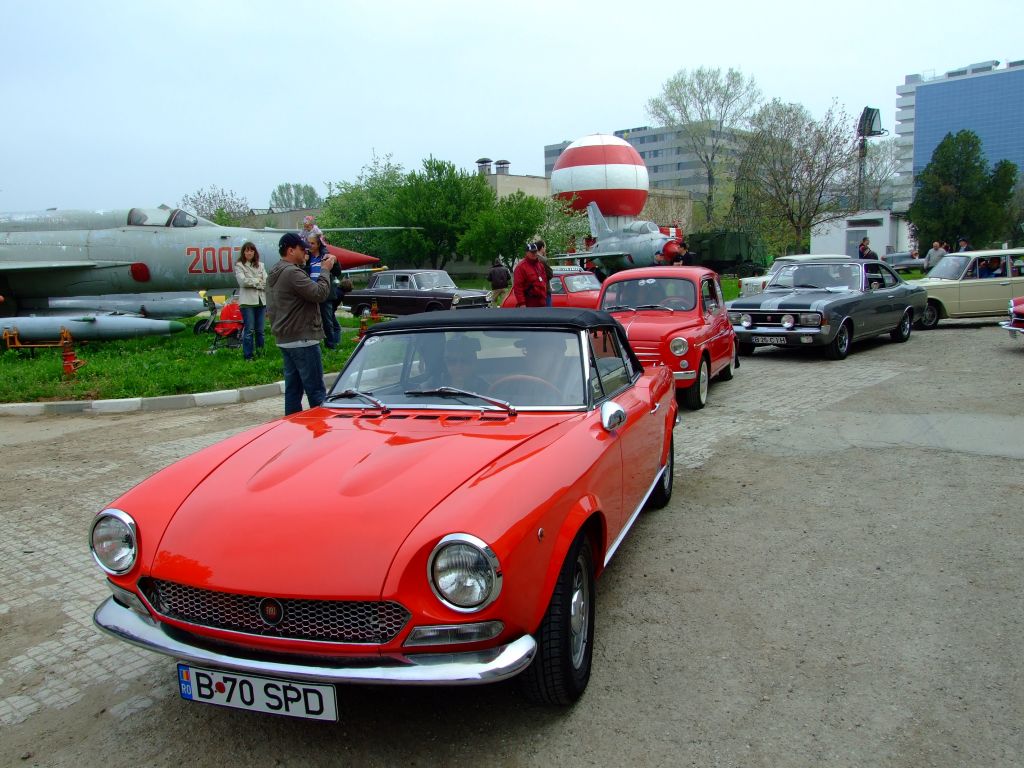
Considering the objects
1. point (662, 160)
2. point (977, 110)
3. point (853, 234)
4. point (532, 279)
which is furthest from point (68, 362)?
point (977, 110)

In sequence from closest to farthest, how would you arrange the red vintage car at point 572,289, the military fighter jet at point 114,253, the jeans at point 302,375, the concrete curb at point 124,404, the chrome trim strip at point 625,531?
the chrome trim strip at point 625,531 < the jeans at point 302,375 < the concrete curb at point 124,404 < the military fighter jet at point 114,253 < the red vintage car at point 572,289

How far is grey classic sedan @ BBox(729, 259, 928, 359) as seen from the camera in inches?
474

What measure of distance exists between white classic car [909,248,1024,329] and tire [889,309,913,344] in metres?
1.71

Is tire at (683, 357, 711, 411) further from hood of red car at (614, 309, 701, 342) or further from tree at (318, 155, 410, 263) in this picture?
tree at (318, 155, 410, 263)

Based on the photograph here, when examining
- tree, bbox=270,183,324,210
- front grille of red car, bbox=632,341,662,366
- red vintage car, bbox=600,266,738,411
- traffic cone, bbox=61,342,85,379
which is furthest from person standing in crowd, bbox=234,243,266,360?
tree, bbox=270,183,324,210

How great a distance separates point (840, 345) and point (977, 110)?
483 feet

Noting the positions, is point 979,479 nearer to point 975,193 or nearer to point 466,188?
point 466,188

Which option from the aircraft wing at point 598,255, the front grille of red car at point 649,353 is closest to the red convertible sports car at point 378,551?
the front grille of red car at point 649,353

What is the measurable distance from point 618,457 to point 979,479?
372 centimetres

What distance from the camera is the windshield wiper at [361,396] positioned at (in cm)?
394

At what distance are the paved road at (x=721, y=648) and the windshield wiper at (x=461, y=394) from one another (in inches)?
46.0

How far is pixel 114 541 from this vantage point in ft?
9.58

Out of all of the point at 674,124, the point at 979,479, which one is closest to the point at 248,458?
the point at 979,479

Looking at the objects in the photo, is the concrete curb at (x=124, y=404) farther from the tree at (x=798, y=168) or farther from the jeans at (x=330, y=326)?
the tree at (x=798, y=168)
